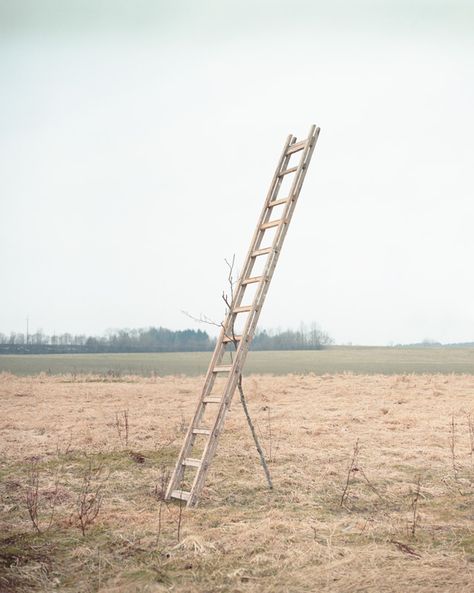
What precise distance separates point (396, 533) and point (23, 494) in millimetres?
5213

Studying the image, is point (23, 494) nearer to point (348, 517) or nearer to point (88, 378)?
point (348, 517)

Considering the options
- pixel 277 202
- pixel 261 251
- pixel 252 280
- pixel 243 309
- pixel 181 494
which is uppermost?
pixel 277 202

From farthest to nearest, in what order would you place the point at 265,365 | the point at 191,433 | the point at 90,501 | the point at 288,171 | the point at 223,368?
the point at 265,365, the point at 288,171, the point at 191,433, the point at 223,368, the point at 90,501

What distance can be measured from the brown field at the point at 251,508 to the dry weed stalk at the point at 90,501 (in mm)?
93

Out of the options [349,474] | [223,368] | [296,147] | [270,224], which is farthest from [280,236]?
[349,474]

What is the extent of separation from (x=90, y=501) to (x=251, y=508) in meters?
2.12

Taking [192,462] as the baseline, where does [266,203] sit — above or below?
above

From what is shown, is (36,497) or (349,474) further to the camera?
(349,474)

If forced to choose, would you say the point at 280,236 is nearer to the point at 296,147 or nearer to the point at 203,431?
the point at 296,147

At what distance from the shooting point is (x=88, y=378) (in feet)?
113

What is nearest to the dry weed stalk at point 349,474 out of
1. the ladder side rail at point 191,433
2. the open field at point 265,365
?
the ladder side rail at point 191,433

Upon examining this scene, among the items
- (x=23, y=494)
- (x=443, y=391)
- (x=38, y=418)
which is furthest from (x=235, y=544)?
(x=443, y=391)

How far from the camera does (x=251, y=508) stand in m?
8.42

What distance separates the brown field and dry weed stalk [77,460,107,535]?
3.7 inches
